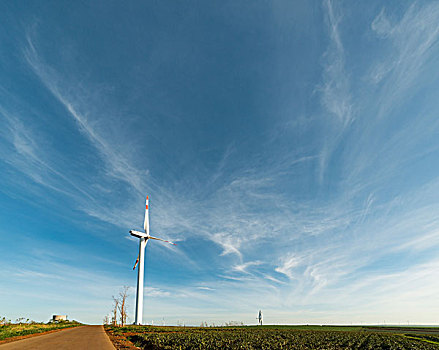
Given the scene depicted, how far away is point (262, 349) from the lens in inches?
1186

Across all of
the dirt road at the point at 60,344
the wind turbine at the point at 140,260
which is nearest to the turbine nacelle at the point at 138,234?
the wind turbine at the point at 140,260

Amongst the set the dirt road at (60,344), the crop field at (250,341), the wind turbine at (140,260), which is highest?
the wind turbine at (140,260)

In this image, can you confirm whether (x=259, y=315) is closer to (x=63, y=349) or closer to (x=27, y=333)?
(x=27, y=333)

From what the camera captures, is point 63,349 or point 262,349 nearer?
point 63,349

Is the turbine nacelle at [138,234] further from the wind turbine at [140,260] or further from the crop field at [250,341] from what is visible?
the crop field at [250,341]

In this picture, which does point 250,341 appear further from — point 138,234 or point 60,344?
point 138,234

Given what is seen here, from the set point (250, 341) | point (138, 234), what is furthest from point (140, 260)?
point (250, 341)

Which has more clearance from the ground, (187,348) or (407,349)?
(187,348)

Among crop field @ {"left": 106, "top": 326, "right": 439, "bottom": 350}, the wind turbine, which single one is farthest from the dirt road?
the wind turbine

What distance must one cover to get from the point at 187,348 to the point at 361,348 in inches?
1169

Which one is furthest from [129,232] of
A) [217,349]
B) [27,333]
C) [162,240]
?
[217,349]

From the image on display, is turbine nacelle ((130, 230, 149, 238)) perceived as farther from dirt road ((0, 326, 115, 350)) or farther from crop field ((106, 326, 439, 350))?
dirt road ((0, 326, 115, 350))

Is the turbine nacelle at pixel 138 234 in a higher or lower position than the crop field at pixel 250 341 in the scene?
higher

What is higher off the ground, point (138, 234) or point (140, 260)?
point (138, 234)
